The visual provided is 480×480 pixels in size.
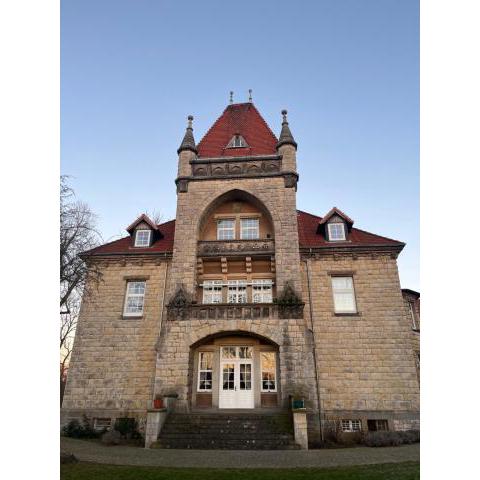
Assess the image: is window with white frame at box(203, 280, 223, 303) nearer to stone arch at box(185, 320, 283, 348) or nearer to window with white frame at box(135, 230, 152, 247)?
stone arch at box(185, 320, 283, 348)

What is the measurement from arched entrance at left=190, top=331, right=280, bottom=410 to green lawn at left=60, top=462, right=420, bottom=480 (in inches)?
286

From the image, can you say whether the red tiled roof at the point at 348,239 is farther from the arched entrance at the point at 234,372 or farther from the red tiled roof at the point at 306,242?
the arched entrance at the point at 234,372

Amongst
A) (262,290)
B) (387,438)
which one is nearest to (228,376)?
(262,290)

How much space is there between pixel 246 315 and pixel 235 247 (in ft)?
12.4

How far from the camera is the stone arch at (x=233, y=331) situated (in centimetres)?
1561

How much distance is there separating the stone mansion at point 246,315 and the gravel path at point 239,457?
76.1 inches

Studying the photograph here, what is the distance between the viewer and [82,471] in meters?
8.41

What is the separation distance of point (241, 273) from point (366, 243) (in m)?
6.78

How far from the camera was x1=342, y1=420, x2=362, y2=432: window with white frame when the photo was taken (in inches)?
607

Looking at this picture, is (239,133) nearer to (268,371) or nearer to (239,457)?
(268,371)

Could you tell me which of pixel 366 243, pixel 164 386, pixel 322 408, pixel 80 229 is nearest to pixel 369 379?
pixel 322 408

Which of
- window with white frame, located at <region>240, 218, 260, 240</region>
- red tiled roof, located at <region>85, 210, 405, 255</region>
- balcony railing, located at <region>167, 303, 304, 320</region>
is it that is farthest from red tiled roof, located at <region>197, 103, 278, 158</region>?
balcony railing, located at <region>167, 303, 304, 320</region>

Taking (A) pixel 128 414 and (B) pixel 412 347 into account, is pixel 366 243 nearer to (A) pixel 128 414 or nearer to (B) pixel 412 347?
(B) pixel 412 347

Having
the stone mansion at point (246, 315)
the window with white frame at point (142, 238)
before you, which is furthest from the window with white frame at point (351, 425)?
the window with white frame at point (142, 238)
